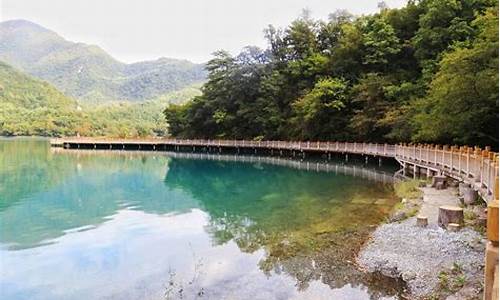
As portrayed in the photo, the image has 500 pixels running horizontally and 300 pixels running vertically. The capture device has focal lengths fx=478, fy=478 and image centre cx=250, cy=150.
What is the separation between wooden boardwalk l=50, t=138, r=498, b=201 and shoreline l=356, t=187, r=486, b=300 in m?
1.03

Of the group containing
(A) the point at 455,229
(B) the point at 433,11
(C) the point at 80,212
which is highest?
(B) the point at 433,11

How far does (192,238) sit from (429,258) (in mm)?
6273

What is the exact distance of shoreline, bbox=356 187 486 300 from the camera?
23.0ft

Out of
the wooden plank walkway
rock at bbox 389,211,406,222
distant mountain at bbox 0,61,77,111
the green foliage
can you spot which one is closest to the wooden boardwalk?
the green foliage

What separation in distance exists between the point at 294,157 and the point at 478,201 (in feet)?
85.7

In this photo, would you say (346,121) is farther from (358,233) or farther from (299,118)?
(358,233)

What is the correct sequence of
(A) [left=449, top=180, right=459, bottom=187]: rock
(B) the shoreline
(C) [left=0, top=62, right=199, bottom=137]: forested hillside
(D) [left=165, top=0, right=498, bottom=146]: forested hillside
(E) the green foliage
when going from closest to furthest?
(B) the shoreline, (E) the green foliage, (A) [left=449, top=180, right=459, bottom=187]: rock, (D) [left=165, top=0, right=498, bottom=146]: forested hillside, (C) [left=0, top=62, right=199, bottom=137]: forested hillside

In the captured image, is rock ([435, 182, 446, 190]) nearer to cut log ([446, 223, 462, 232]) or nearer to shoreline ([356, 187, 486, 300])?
shoreline ([356, 187, 486, 300])

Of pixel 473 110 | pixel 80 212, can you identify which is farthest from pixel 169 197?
pixel 473 110

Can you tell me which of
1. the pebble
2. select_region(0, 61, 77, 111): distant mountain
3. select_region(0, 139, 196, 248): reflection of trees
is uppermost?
select_region(0, 61, 77, 111): distant mountain

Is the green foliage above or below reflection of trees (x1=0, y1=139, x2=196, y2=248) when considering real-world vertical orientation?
above

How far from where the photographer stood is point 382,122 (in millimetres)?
29094

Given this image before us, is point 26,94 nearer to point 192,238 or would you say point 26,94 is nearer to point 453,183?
point 192,238

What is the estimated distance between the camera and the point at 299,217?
46.6ft
